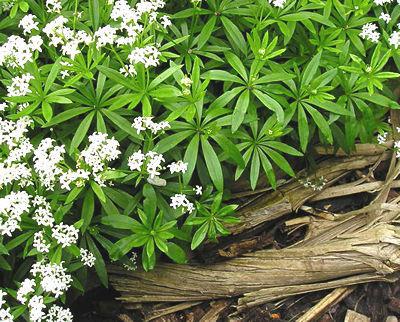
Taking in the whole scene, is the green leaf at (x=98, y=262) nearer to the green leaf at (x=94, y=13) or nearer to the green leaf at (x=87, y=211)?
the green leaf at (x=87, y=211)

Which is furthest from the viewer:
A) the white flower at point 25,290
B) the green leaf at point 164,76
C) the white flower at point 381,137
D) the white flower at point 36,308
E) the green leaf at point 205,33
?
the white flower at point 381,137

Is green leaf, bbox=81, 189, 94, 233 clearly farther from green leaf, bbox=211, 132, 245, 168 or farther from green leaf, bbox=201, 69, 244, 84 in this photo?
green leaf, bbox=201, 69, 244, 84

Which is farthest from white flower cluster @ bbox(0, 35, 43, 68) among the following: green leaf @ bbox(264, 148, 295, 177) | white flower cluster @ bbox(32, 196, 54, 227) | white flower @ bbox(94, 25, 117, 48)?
green leaf @ bbox(264, 148, 295, 177)

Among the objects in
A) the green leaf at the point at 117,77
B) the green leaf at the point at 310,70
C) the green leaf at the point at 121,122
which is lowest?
the green leaf at the point at 310,70

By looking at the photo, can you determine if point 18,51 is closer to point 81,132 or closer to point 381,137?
point 81,132

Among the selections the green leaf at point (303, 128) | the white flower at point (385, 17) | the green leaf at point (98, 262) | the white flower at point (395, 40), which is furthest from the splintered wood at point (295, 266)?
the white flower at point (385, 17)
